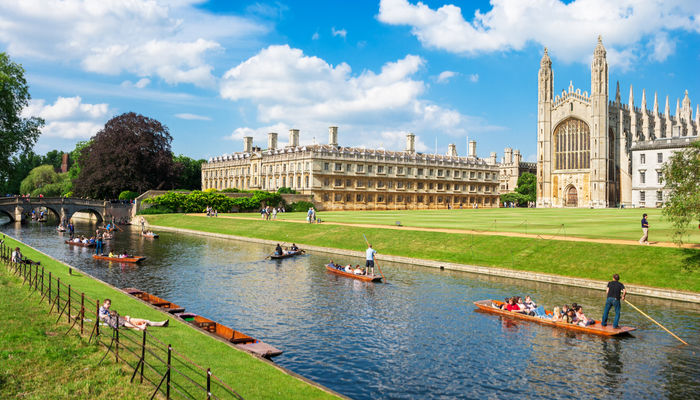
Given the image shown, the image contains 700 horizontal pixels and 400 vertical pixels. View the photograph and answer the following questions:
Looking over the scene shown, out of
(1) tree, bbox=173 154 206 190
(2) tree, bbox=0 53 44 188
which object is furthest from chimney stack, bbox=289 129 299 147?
(2) tree, bbox=0 53 44 188

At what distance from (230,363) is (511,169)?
14769cm

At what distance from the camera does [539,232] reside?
38500 mm

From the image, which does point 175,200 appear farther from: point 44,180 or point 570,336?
point 570,336

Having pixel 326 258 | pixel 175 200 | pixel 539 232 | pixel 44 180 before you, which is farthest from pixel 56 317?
pixel 44 180

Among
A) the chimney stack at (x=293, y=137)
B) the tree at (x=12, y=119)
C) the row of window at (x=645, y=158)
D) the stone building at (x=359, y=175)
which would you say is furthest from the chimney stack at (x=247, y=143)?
the row of window at (x=645, y=158)

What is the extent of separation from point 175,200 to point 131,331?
65.4 m

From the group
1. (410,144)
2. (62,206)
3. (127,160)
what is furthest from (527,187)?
(62,206)

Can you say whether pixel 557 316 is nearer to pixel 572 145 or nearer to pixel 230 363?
pixel 230 363

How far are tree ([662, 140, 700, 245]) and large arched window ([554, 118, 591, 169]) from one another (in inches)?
3548

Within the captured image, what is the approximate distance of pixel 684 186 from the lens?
2573cm

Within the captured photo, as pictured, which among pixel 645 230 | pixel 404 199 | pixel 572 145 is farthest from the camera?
pixel 572 145

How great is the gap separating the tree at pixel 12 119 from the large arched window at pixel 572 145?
332ft

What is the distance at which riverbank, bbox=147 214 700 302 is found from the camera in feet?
83.8

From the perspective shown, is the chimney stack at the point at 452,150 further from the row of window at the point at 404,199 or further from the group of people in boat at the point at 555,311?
the group of people in boat at the point at 555,311
